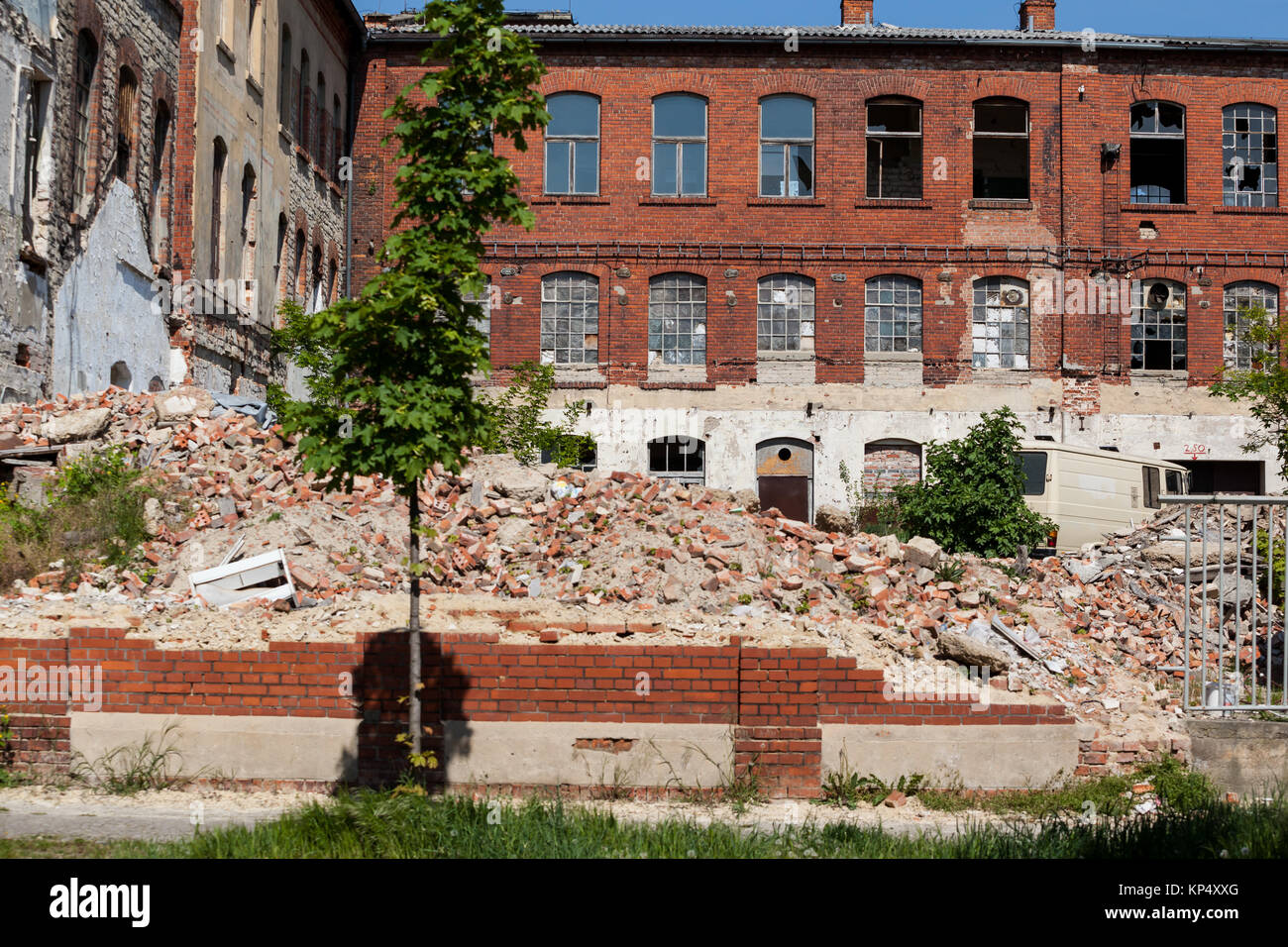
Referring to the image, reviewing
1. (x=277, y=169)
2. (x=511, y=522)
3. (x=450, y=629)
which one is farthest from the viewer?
(x=277, y=169)

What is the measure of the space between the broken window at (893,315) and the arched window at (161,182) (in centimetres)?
1487

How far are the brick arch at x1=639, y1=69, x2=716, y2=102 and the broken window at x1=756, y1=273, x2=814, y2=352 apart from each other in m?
4.51

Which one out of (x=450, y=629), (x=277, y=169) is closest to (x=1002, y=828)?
(x=450, y=629)

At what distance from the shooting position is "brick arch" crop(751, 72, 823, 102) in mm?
28359

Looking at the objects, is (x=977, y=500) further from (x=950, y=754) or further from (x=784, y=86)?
(x=784, y=86)

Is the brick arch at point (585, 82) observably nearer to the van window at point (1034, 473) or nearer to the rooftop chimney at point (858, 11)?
the rooftop chimney at point (858, 11)

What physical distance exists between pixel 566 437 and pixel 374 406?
14782 millimetres

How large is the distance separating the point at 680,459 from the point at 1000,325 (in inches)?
309

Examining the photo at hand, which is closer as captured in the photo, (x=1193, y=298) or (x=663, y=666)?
(x=663, y=666)

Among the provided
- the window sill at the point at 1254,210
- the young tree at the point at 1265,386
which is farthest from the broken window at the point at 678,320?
the window sill at the point at 1254,210

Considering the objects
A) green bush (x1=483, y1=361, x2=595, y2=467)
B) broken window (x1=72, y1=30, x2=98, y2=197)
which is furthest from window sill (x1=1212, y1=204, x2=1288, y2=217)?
broken window (x1=72, y1=30, x2=98, y2=197)

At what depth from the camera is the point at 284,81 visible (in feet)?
83.4

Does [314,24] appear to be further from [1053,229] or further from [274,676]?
[274,676]

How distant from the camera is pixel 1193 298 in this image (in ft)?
92.7
